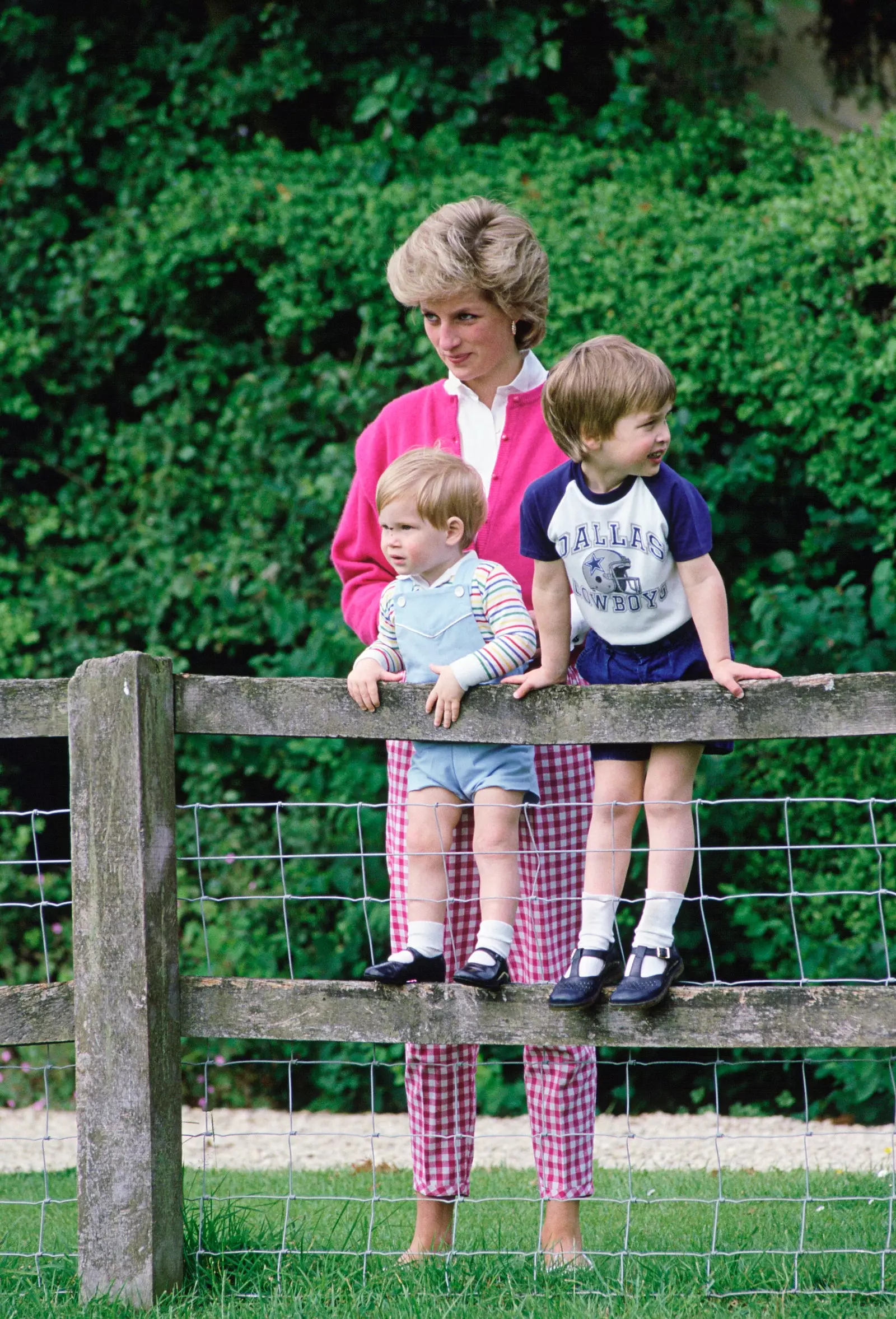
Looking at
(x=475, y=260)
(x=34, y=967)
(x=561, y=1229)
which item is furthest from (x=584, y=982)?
(x=34, y=967)

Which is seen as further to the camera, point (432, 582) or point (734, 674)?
point (432, 582)

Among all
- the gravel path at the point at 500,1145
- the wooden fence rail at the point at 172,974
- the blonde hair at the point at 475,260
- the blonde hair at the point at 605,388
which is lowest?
the gravel path at the point at 500,1145

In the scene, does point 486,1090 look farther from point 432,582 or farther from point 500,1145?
point 432,582

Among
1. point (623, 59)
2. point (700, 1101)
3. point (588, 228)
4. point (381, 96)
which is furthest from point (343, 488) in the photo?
point (700, 1101)

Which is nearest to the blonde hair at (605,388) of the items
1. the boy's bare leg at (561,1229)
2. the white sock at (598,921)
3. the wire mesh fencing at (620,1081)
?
the white sock at (598,921)

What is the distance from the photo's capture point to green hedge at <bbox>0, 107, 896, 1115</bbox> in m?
5.23

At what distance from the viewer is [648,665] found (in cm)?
279

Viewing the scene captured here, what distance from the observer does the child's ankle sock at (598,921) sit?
2.67 meters

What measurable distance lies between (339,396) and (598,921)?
3727mm

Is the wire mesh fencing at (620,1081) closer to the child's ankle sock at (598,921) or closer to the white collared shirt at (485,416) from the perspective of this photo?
the child's ankle sock at (598,921)

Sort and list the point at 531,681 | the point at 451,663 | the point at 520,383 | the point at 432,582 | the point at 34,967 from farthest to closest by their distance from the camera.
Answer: the point at 34,967, the point at 520,383, the point at 432,582, the point at 451,663, the point at 531,681

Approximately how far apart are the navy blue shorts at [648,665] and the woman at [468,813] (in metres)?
0.22

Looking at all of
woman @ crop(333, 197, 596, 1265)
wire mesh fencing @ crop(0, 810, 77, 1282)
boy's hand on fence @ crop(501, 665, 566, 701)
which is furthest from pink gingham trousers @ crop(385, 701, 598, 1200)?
wire mesh fencing @ crop(0, 810, 77, 1282)

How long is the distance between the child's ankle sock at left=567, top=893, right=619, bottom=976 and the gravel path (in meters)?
2.21
